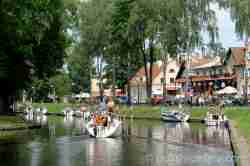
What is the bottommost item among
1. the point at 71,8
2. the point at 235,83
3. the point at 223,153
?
the point at 223,153

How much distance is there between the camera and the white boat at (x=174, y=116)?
6706 centimetres

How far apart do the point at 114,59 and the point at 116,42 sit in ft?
41.6

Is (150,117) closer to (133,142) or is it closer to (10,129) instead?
(10,129)

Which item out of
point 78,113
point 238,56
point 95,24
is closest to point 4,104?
point 95,24

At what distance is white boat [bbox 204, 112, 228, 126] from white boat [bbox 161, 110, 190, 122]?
6376mm

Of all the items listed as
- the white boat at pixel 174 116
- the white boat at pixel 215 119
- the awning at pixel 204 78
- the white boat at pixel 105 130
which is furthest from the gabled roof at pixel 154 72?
the white boat at pixel 105 130

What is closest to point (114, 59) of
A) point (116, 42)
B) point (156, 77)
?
point (116, 42)

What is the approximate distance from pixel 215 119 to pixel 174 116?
29.9ft

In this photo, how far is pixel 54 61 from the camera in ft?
214

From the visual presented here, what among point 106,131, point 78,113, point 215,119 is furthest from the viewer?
point 78,113

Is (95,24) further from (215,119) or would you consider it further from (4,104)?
(215,119)

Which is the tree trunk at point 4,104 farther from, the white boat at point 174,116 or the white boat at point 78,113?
the white boat at point 78,113

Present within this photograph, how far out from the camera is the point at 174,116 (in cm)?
6806

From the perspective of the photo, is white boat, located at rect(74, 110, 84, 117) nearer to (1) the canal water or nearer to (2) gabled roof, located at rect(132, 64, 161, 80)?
(1) the canal water
